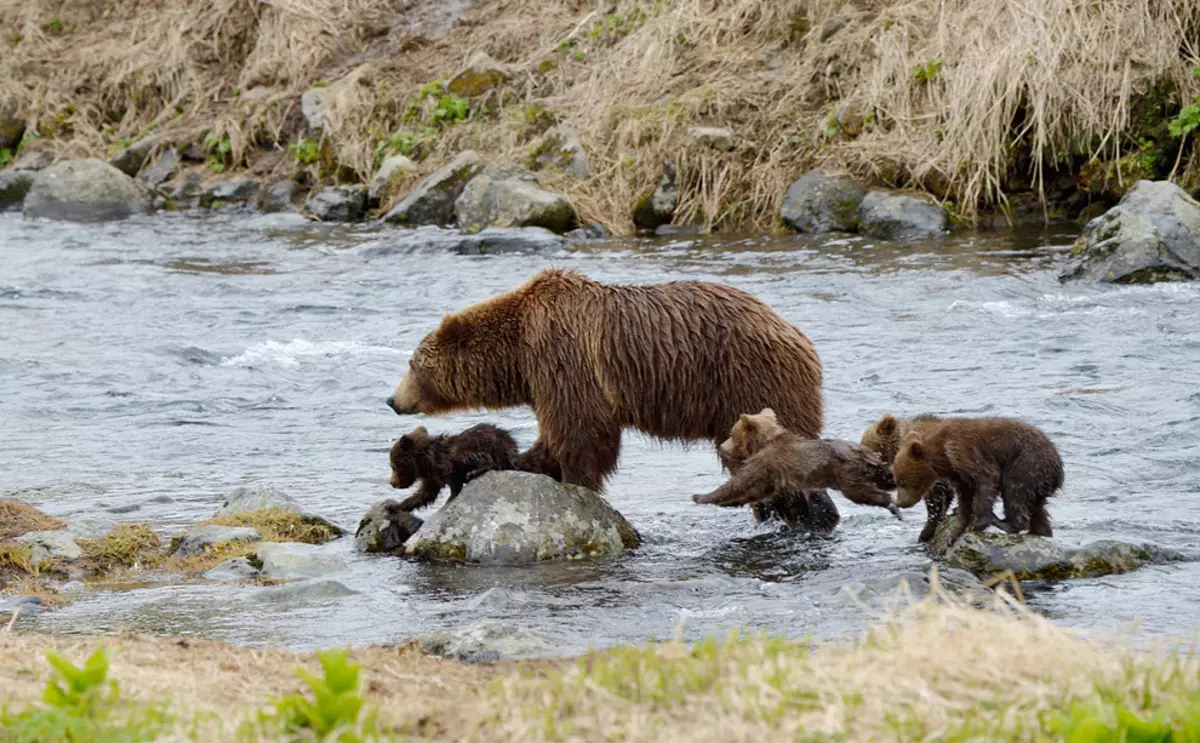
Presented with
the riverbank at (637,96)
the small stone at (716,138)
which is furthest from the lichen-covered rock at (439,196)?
the small stone at (716,138)

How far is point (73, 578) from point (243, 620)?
131 centimetres

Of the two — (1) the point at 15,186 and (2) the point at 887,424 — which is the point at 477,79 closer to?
(1) the point at 15,186

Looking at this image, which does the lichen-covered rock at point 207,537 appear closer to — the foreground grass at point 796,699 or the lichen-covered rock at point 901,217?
the foreground grass at point 796,699

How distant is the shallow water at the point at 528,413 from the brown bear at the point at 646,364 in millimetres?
603

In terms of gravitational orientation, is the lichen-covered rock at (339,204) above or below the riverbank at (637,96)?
below

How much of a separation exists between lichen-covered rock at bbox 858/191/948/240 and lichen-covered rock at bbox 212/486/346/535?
9741 mm

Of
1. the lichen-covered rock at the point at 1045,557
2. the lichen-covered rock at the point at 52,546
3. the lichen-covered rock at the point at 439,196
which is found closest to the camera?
the lichen-covered rock at the point at 1045,557

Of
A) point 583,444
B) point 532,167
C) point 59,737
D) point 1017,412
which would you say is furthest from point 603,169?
point 59,737

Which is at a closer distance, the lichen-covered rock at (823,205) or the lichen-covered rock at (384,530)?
the lichen-covered rock at (384,530)

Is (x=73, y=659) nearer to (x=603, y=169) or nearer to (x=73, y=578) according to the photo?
(x=73, y=578)

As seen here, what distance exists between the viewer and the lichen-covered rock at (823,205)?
56.3 feet

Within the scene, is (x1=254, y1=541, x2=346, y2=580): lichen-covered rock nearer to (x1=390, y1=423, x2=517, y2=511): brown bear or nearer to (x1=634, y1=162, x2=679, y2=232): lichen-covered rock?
(x1=390, y1=423, x2=517, y2=511): brown bear

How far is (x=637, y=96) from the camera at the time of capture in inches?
792

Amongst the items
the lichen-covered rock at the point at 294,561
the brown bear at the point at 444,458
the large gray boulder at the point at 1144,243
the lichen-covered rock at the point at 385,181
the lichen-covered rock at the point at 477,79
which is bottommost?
the lichen-covered rock at the point at 294,561
